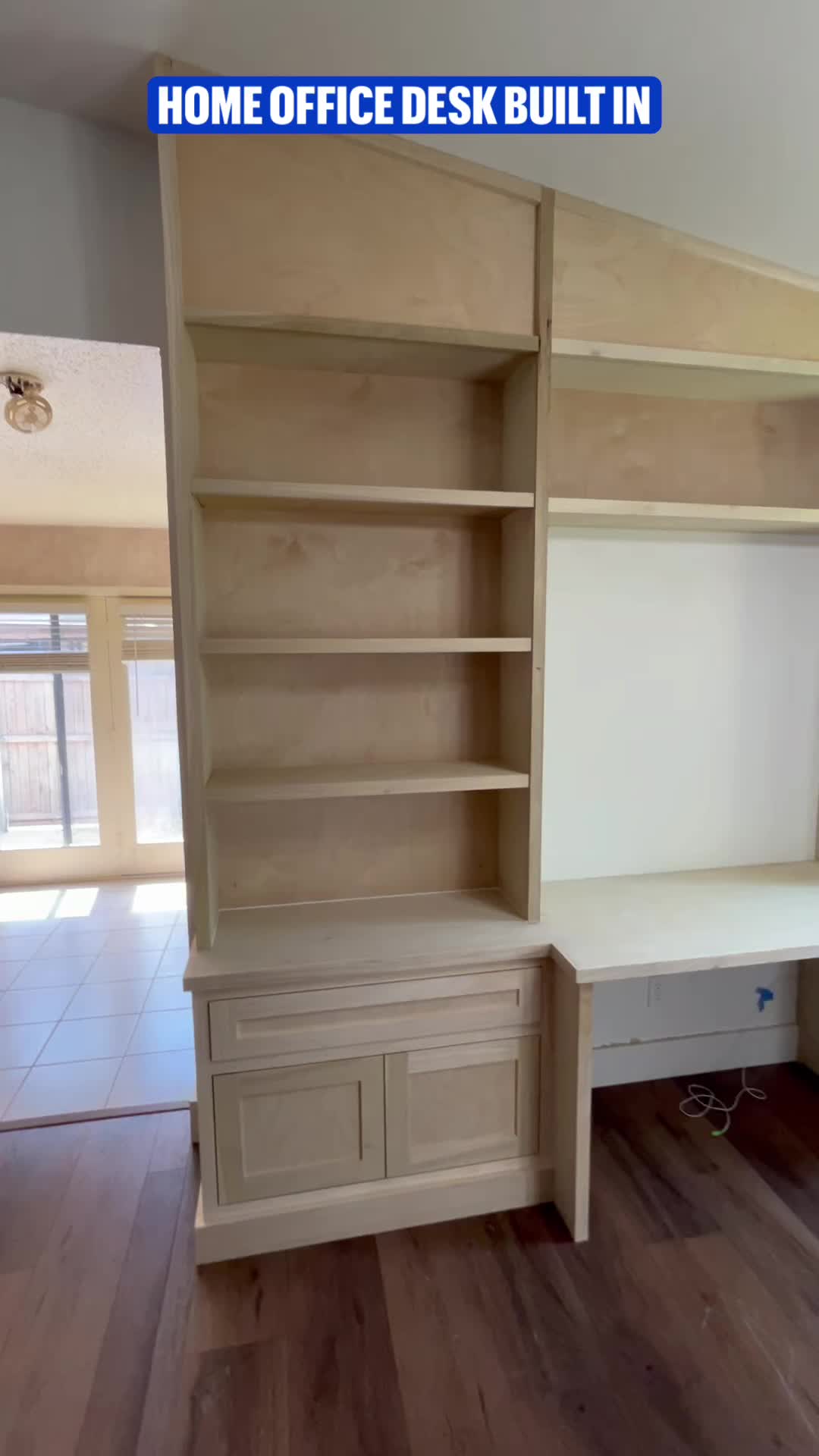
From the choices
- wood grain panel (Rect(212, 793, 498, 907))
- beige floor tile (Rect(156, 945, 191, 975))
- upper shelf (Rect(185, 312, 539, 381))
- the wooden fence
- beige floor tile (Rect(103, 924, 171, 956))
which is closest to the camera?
upper shelf (Rect(185, 312, 539, 381))

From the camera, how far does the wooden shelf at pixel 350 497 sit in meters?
1.58

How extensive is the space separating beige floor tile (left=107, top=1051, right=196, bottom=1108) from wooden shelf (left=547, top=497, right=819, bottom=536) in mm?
2191

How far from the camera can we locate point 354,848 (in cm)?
197

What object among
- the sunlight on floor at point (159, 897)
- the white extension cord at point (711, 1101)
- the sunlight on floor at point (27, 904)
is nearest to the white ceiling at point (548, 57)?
the white extension cord at point (711, 1101)

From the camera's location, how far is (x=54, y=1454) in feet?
4.18

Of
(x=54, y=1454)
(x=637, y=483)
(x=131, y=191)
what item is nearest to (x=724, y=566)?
(x=637, y=483)

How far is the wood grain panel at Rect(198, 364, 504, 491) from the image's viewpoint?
1758 millimetres

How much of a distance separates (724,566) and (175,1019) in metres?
2.67

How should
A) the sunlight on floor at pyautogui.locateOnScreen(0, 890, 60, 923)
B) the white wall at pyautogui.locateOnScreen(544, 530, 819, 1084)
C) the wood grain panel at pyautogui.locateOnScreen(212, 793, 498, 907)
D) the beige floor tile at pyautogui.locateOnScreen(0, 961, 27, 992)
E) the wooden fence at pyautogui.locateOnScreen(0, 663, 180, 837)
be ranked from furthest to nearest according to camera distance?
the wooden fence at pyautogui.locateOnScreen(0, 663, 180, 837) → the sunlight on floor at pyautogui.locateOnScreen(0, 890, 60, 923) → the beige floor tile at pyautogui.locateOnScreen(0, 961, 27, 992) → the white wall at pyautogui.locateOnScreen(544, 530, 819, 1084) → the wood grain panel at pyautogui.locateOnScreen(212, 793, 498, 907)

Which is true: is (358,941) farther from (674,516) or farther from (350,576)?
(674,516)

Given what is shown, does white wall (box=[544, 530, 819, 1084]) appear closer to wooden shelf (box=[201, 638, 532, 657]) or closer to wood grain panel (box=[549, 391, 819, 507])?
wood grain panel (box=[549, 391, 819, 507])

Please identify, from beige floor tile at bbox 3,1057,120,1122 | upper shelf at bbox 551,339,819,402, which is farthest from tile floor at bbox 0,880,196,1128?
upper shelf at bbox 551,339,819,402

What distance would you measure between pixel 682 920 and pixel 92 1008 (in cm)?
243

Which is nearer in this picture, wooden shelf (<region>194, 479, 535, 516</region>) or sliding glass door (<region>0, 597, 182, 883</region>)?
wooden shelf (<region>194, 479, 535, 516</region>)
